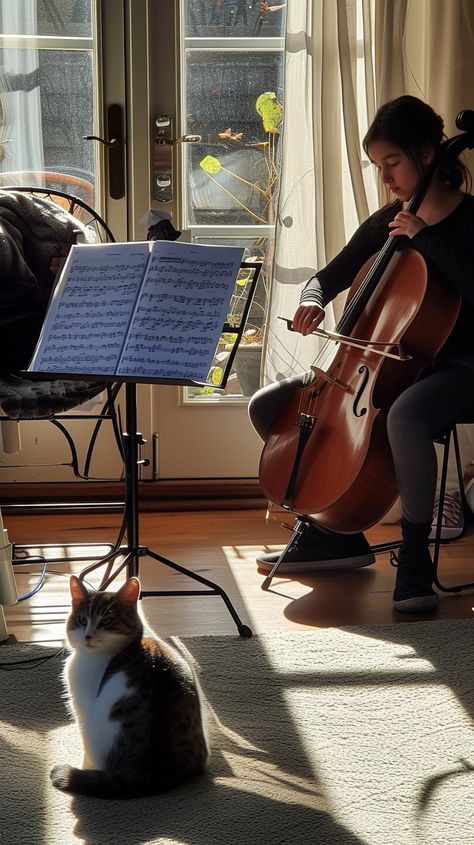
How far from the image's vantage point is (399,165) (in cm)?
223

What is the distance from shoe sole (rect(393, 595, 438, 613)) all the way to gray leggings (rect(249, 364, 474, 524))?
7.0 inches

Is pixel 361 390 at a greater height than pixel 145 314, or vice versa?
pixel 145 314

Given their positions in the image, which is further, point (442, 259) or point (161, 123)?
point (161, 123)

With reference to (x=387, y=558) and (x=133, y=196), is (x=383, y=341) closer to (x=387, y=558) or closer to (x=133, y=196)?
(x=387, y=558)

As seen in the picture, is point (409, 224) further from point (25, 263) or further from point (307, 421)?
point (25, 263)

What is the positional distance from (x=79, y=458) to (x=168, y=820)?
2008mm

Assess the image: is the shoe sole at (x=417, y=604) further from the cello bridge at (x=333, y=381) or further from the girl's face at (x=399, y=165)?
the girl's face at (x=399, y=165)

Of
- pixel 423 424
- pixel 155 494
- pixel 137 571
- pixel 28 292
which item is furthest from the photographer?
pixel 155 494

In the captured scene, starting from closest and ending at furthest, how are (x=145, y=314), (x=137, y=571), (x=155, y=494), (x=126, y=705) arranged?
(x=126, y=705), (x=145, y=314), (x=137, y=571), (x=155, y=494)

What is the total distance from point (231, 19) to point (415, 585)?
1.94 metres

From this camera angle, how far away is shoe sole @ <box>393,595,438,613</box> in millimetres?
2213

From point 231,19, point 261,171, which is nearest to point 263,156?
point 261,171

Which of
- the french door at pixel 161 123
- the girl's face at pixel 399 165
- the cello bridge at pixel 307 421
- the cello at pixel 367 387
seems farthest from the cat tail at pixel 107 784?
the french door at pixel 161 123

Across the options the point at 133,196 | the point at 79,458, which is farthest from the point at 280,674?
the point at 133,196
